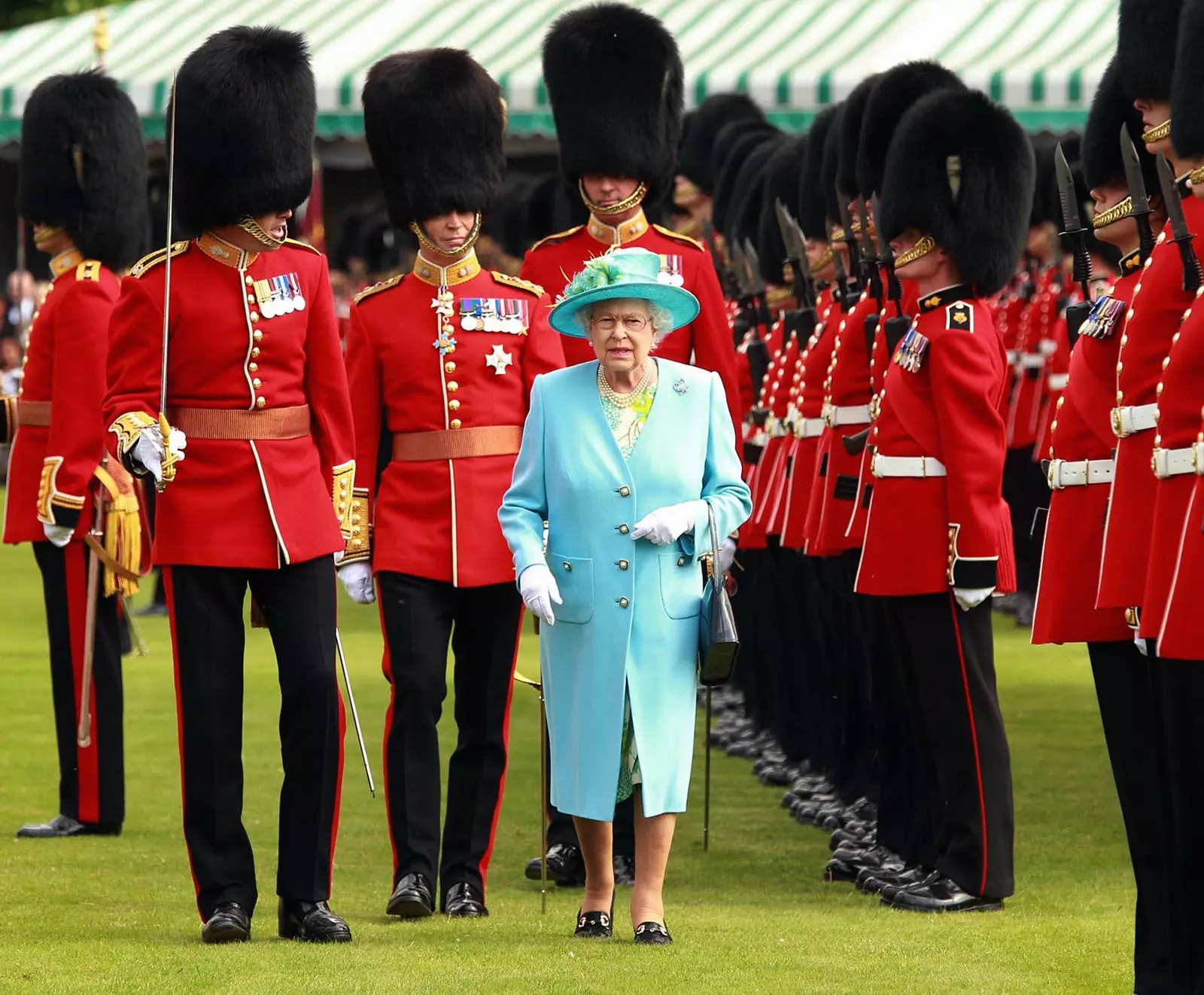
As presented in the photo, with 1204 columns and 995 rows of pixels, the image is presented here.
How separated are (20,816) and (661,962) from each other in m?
3.18

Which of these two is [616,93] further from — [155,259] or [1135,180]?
[1135,180]

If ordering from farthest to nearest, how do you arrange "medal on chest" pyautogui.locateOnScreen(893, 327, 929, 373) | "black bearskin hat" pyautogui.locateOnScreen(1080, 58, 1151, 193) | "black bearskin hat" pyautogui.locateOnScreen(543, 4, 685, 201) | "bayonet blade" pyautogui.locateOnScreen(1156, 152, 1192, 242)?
"black bearskin hat" pyautogui.locateOnScreen(543, 4, 685, 201)
"medal on chest" pyautogui.locateOnScreen(893, 327, 929, 373)
"black bearskin hat" pyautogui.locateOnScreen(1080, 58, 1151, 193)
"bayonet blade" pyautogui.locateOnScreen(1156, 152, 1192, 242)

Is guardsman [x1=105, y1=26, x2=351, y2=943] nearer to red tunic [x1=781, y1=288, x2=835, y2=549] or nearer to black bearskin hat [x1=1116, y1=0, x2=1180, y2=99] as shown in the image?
black bearskin hat [x1=1116, y1=0, x2=1180, y2=99]

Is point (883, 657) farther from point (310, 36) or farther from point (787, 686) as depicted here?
point (310, 36)

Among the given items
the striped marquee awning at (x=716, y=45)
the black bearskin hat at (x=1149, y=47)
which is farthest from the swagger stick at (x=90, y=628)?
the striped marquee awning at (x=716, y=45)

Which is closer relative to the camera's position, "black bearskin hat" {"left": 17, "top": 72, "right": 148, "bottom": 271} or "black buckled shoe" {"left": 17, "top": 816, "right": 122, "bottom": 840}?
"black buckled shoe" {"left": 17, "top": 816, "right": 122, "bottom": 840}

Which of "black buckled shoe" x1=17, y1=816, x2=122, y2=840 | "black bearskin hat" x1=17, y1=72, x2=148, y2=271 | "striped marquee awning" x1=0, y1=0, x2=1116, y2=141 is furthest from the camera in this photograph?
"striped marquee awning" x1=0, y1=0, x2=1116, y2=141

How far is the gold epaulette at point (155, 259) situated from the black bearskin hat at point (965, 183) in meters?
1.89

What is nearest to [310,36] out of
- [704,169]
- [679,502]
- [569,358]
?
[704,169]

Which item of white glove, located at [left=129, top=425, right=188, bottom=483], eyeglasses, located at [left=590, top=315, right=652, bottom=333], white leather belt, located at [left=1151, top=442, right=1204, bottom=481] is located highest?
eyeglasses, located at [left=590, top=315, right=652, bottom=333]

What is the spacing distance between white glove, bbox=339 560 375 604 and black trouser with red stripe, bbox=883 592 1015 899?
1.33 meters

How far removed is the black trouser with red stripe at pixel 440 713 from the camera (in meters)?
6.15

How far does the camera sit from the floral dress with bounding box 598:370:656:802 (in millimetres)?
5551

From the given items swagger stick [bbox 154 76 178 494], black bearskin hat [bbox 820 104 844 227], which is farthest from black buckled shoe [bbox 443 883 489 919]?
black bearskin hat [bbox 820 104 844 227]
